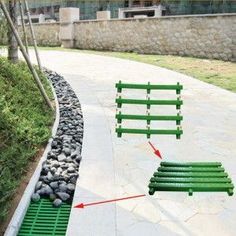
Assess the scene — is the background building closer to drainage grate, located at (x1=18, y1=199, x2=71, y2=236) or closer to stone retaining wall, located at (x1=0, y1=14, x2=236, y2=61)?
stone retaining wall, located at (x1=0, y1=14, x2=236, y2=61)

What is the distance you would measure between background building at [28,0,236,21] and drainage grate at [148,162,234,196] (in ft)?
82.0

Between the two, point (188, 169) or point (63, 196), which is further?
point (188, 169)

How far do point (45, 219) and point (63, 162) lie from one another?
150 cm

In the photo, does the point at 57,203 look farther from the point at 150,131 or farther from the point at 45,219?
the point at 150,131

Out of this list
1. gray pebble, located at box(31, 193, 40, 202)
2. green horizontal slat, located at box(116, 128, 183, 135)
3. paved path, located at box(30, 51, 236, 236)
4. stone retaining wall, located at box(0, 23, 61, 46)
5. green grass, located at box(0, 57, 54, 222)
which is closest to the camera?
paved path, located at box(30, 51, 236, 236)

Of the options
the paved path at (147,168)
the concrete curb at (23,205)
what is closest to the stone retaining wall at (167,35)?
the paved path at (147,168)

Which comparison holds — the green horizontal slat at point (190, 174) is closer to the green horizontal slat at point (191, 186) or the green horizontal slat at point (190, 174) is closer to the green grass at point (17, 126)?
the green horizontal slat at point (191, 186)

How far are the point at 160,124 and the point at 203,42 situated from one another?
1293cm

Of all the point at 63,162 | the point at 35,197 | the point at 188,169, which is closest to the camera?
the point at 35,197

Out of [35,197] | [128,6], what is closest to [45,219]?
[35,197]

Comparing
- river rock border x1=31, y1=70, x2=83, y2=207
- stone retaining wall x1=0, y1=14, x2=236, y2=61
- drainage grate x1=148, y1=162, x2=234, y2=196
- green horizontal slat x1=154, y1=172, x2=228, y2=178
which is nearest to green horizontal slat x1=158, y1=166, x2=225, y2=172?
drainage grate x1=148, y1=162, x2=234, y2=196

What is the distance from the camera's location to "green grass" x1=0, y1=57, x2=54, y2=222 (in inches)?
196

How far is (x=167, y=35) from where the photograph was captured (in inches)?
886

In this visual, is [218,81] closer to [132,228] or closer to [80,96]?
[80,96]
